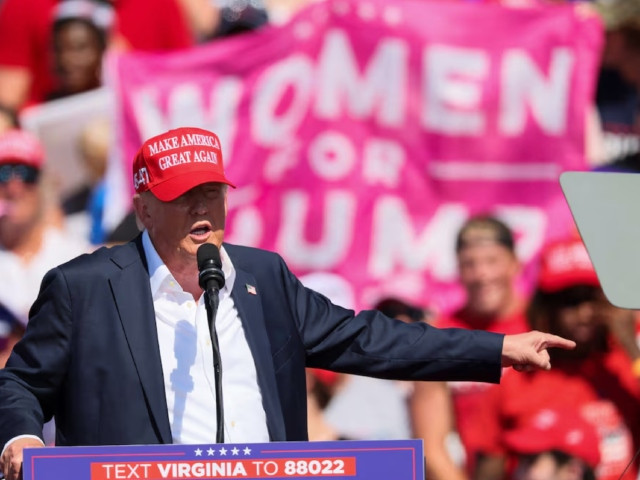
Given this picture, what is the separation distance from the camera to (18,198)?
736cm

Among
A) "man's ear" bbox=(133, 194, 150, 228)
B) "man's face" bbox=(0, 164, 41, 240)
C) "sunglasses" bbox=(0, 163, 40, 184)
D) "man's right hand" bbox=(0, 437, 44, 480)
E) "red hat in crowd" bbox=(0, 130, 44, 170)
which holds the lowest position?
"man's right hand" bbox=(0, 437, 44, 480)

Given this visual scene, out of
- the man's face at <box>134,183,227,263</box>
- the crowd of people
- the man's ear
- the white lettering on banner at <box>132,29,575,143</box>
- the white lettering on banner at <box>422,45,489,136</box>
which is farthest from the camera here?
the white lettering on banner at <box>422,45,489,136</box>

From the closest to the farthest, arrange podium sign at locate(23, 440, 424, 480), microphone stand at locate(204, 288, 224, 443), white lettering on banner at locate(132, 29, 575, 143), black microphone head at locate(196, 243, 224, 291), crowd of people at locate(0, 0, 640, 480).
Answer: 1. podium sign at locate(23, 440, 424, 480)
2. microphone stand at locate(204, 288, 224, 443)
3. black microphone head at locate(196, 243, 224, 291)
4. crowd of people at locate(0, 0, 640, 480)
5. white lettering on banner at locate(132, 29, 575, 143)

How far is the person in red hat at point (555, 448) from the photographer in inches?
242

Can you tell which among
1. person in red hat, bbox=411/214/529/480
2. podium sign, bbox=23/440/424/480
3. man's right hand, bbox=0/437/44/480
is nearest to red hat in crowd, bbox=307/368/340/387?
person in red hat, bbox=411/214/529/480

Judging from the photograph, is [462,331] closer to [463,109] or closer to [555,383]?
[555,383]

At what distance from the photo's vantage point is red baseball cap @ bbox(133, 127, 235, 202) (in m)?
3.91

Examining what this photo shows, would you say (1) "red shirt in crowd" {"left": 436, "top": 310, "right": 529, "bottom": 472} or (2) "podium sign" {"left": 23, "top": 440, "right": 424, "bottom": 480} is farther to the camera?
(1) "red shirt in crowd" {"left": 436, "top": 310, "right": 529, "bottom": 472}

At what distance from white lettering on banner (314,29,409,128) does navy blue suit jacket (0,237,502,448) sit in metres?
3.73

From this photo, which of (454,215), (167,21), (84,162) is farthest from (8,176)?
(454,215)

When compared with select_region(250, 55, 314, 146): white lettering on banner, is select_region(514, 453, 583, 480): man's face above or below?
below

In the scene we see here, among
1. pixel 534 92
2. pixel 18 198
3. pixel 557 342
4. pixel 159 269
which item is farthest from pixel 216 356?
pixel 534 92

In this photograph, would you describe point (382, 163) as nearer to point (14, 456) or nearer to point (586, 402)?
point (586, 402)

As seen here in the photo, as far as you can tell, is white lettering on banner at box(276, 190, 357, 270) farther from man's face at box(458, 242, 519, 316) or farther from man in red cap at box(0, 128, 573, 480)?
man in red cap at box(0, 128, 573, 480)
